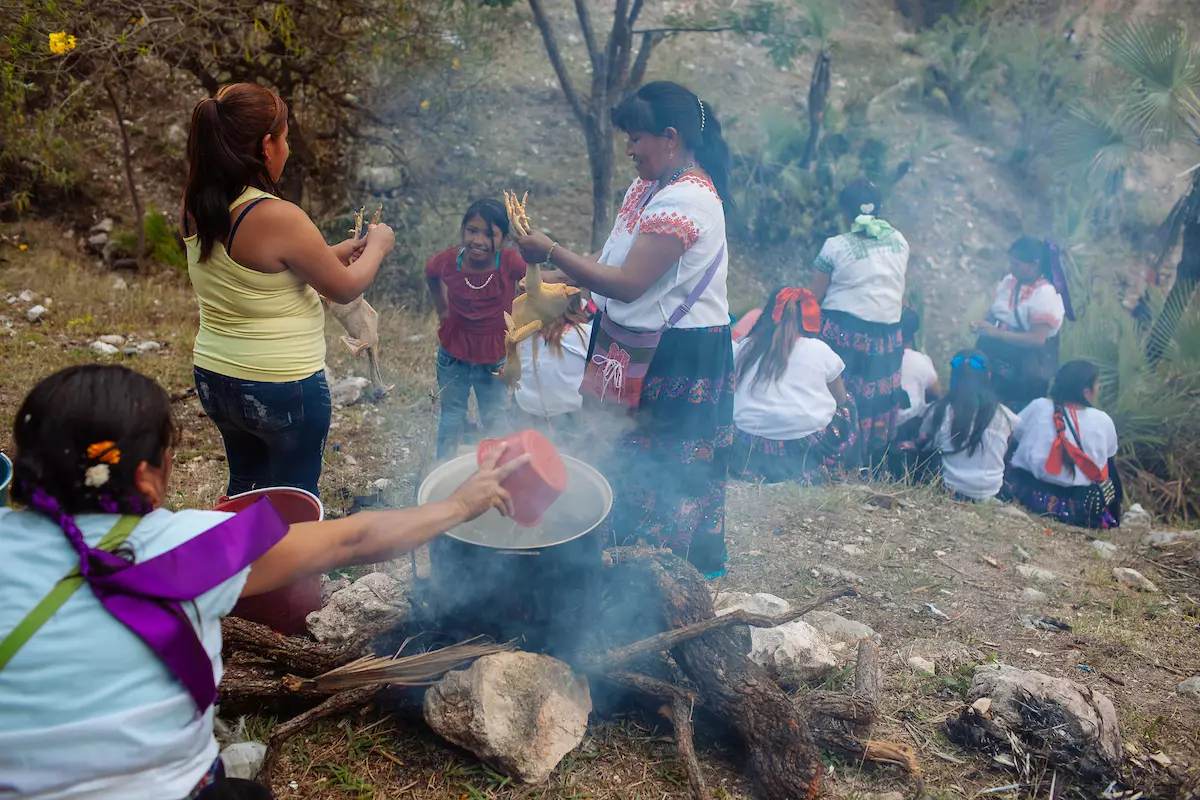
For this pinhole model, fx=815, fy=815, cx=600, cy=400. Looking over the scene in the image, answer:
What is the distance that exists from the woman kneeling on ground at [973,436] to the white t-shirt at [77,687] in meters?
4.66

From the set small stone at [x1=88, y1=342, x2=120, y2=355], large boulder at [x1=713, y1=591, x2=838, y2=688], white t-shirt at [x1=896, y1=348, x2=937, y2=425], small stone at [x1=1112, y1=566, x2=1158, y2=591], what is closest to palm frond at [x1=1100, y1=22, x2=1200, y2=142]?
white t-shirt at [x1=896, y1=348, x2=937, y2=425]

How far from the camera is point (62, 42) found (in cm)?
516

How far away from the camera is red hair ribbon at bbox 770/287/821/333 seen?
15.2ft

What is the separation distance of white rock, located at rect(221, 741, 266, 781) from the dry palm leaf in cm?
20

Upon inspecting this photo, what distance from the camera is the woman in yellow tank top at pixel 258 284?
226cm

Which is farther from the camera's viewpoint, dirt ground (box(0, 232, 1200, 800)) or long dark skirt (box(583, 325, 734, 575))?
long dark skirt (box(583, 325, 734, 575))

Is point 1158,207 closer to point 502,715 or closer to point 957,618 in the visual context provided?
point 957,618

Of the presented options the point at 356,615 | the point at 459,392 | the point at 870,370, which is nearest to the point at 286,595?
the point at 356,615

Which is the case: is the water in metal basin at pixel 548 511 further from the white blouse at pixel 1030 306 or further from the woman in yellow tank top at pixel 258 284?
the white blouse at pixel 1030 306

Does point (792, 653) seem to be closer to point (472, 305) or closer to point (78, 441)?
point (78, 441)

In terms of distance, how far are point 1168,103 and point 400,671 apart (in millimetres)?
7448

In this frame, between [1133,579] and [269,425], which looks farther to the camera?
[1133,579]

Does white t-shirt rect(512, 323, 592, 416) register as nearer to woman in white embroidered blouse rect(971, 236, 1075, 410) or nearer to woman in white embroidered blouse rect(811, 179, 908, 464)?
woman in white embroidered blouse rect(811, 179, 908, 464)

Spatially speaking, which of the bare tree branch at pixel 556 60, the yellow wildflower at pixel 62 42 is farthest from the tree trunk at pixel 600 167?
the yellow wildflower at pixel 62 42
